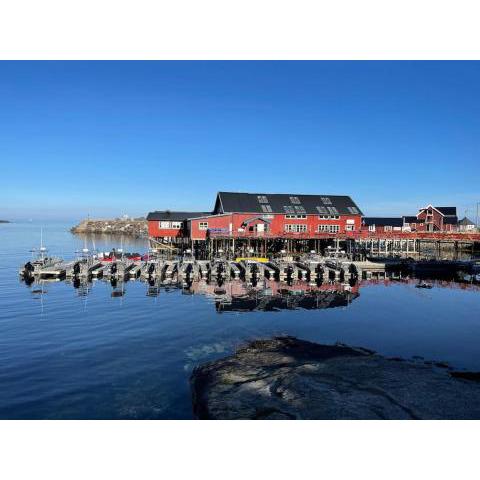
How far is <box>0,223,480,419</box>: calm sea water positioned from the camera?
16.3 meters

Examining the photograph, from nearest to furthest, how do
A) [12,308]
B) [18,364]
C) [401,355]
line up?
[18,364] → [401,355] → [12,308]

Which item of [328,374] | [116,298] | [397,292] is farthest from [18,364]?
[397,292]

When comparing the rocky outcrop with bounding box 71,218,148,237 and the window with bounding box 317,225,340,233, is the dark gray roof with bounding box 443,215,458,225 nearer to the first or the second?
the window with bounding box 317,225,340,233

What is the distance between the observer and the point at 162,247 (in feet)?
244

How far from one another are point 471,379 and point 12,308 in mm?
30364

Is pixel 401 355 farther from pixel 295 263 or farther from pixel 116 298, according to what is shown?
pixel 295 263

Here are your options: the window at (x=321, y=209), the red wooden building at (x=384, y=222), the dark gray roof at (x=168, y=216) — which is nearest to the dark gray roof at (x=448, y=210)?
the red wooden building at (x=384, y=222)

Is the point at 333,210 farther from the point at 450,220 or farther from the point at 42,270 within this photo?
the point at 450,220

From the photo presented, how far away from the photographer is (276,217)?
214 ft

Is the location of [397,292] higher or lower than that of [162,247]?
lower

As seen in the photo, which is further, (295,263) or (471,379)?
(295,263)

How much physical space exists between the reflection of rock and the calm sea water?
4.96 ft

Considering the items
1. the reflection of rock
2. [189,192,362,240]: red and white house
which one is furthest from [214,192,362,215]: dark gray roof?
the reflection of rock

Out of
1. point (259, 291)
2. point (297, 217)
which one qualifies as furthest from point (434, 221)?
point (259, 291)
